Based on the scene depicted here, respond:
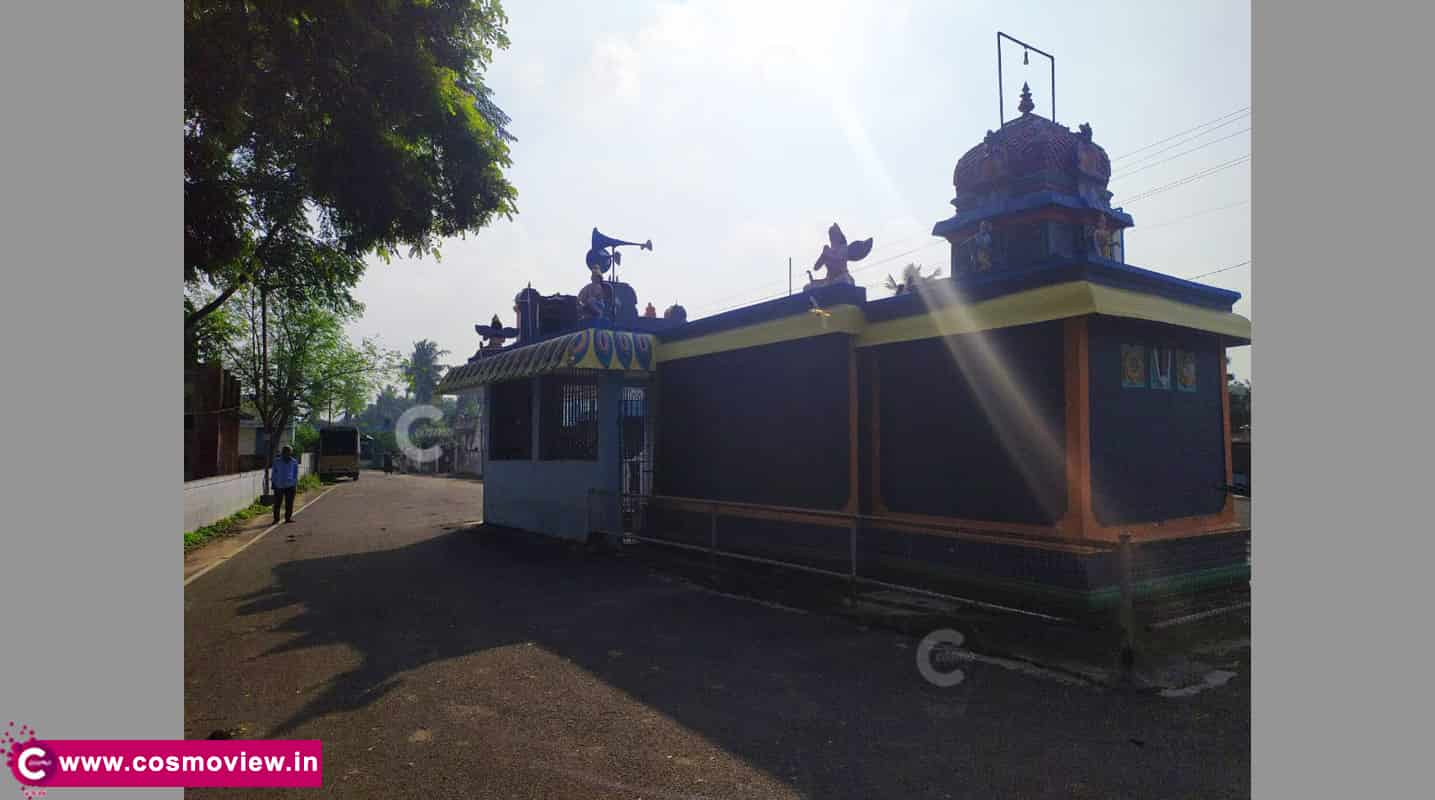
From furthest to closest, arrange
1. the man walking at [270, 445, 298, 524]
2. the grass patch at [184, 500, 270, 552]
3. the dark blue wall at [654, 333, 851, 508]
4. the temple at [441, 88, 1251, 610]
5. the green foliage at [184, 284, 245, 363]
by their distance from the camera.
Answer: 1. the green foliage at [184, 284, 245, 363]
2. the man walking at [270, 445, 298, 524]
3. the grass patch at [184, 500, 270, 552]
4. the dark blue wall at [654, 333, 851, 508]
5. the temple at [441, 88, 1251, 610]

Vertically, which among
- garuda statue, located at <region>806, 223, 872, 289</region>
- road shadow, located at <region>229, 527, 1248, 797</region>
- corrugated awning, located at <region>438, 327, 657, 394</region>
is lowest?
road shadow, located at <region>229, 527, 1248, 797</region>

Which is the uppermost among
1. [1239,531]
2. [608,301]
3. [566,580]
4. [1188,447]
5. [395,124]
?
[395,124]

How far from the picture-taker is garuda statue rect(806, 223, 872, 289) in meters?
11.6

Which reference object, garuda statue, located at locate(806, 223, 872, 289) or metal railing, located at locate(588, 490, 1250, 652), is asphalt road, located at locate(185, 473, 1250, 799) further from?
garuda statue, located at locate(806, 223, 872, 289)

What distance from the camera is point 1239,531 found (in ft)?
31.7

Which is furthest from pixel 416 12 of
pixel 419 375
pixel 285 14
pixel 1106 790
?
pixel 419 375

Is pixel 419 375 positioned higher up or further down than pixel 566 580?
higher up

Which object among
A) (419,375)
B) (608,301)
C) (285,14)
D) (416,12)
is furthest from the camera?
(419,375)

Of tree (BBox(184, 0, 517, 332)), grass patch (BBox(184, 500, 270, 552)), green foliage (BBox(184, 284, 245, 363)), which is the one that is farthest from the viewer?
green foliage (BBox(184, 284, 245, 363))

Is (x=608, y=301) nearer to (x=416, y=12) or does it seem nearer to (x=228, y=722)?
(x=416, y=12)

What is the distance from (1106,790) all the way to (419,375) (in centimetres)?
9349

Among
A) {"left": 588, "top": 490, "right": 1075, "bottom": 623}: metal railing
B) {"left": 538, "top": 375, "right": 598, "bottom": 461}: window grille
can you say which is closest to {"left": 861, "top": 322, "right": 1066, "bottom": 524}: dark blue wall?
{"left": 588, "top": 490, "right": 1075, "bottom": 623}: metal railing
